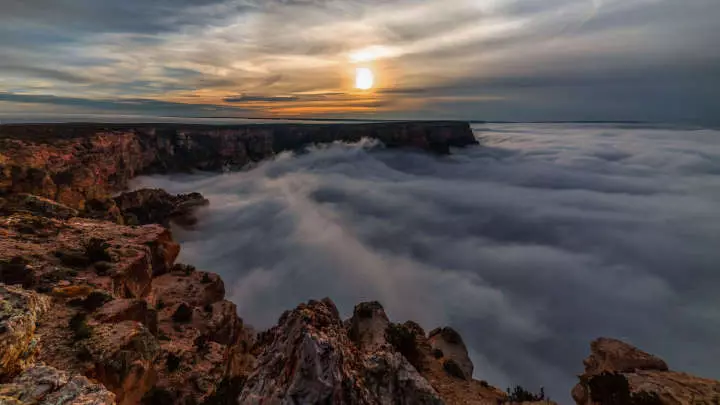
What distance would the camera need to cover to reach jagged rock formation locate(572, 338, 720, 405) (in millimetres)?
10984

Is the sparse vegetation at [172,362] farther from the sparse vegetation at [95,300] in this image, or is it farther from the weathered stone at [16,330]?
the weathered stone at [16,330]

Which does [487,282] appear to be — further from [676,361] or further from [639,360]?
[639,360]

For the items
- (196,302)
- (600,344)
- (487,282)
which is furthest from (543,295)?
(196,302)

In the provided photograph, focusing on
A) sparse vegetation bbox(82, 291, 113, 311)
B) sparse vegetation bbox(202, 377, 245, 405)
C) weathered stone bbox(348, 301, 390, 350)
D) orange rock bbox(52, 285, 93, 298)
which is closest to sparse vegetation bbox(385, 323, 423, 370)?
weathered stone bbox(348, 301, 390, 350)

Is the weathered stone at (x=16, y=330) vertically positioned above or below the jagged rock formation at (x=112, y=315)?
above

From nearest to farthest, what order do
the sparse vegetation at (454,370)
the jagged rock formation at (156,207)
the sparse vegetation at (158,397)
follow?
the sparse vegetation at (158,397), the sparse vegetation at (454,370), the jagged rock formation at (156,207)

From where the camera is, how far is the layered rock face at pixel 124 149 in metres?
36.2

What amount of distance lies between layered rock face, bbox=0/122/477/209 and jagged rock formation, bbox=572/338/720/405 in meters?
42.8

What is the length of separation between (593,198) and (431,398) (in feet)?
611

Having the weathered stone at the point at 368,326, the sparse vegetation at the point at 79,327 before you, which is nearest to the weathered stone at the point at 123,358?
the sparse vegetation at the point at 79,327

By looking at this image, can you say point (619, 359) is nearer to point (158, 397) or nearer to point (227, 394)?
point (227, 394)

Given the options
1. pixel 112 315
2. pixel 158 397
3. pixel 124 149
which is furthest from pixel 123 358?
pixel 124 149

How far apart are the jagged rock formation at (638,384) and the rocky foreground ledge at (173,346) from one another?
0.04 m

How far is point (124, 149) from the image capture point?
8438 centimetres
